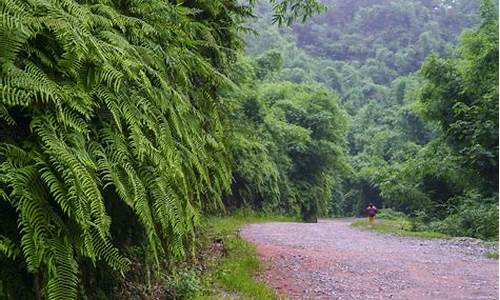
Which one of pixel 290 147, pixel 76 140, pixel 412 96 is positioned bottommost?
pixel 76 140

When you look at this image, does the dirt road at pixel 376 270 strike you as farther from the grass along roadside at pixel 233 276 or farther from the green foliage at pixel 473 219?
the green foliage at pixel 473 219

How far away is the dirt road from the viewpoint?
21.0 feet

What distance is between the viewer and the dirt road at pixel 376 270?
21.0 ft

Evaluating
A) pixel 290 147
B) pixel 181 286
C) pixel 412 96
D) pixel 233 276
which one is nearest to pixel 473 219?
pixel 233 276

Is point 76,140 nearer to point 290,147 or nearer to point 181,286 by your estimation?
point 181,286

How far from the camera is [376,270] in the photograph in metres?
7.98

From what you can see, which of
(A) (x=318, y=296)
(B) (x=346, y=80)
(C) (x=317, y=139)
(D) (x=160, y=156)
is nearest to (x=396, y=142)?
(C) (x=317, y=139)

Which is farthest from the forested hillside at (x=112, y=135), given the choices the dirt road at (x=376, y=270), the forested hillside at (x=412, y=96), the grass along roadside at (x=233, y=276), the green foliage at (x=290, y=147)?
the green foliage at (x=290, y=147)

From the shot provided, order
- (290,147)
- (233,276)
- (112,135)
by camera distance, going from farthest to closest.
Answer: (290,147) < (233,276) < (112,135)

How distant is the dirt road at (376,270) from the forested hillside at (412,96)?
148 inches

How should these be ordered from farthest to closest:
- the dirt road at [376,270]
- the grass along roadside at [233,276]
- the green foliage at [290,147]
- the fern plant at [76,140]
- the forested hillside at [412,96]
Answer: the green foliage at [290,147]
the forested hillside at [412,96]
the dirt road at [376,270]
the grass along roadside at [233,276]
the fern plant at [76,140]

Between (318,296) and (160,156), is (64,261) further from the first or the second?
(318,296)

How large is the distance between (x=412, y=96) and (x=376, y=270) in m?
22.7

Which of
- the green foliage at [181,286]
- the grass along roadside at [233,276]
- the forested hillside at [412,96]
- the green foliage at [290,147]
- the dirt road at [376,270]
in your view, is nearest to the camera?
the green foliage at [181,286]
